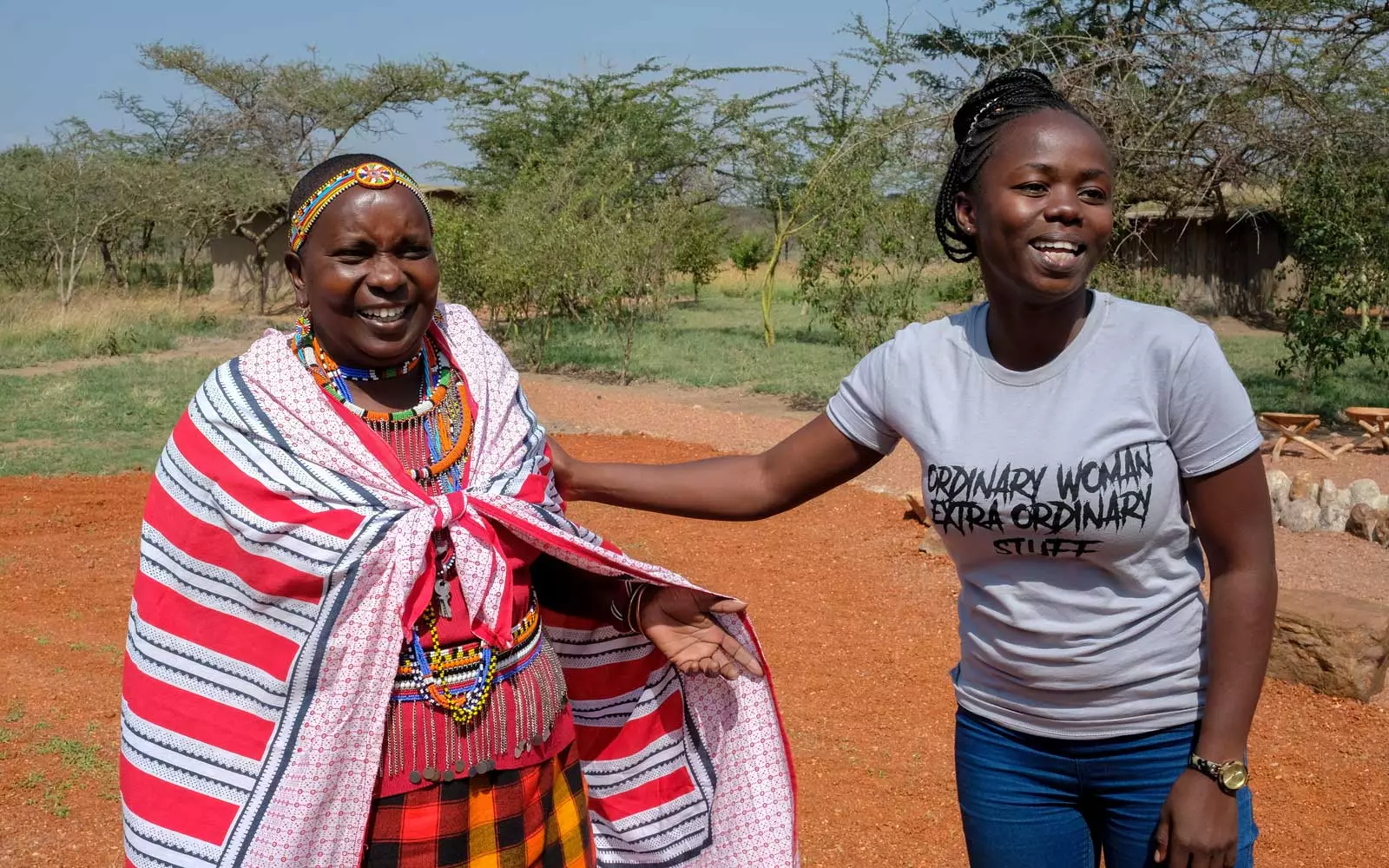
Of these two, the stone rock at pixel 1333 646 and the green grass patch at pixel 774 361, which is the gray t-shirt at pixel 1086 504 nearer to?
the stone rock at pixel 1333 646

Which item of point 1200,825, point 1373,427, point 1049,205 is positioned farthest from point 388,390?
point 1373,427

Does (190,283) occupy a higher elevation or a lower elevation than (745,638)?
lower

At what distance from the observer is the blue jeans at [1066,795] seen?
1.80m

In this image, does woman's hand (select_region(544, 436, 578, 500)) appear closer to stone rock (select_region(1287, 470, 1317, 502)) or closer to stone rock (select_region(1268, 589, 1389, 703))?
stone rock (select_region(1268, 589, 1389, 703))

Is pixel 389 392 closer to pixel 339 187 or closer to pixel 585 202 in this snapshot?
pixel 339 187

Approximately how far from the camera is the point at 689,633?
225 cm

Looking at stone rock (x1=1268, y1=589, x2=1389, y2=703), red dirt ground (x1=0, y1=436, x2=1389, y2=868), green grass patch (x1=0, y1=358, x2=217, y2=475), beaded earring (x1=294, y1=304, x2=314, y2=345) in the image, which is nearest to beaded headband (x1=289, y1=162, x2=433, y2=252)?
beaded earring (x1=294, y1=304, x2=314, y2=345)

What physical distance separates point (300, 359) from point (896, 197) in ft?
39.7

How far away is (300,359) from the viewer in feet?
6.71

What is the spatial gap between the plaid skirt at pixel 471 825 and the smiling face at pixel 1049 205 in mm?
1136

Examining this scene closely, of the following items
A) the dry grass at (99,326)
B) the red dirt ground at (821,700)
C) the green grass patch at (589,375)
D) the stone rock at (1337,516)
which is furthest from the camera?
the dry grass at (99,326)

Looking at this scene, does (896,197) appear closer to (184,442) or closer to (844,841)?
(844,841)

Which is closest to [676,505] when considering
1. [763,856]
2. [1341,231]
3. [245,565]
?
[763,856]

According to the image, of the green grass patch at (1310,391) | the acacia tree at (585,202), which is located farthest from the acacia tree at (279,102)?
the green grass patch at (1310,391)
